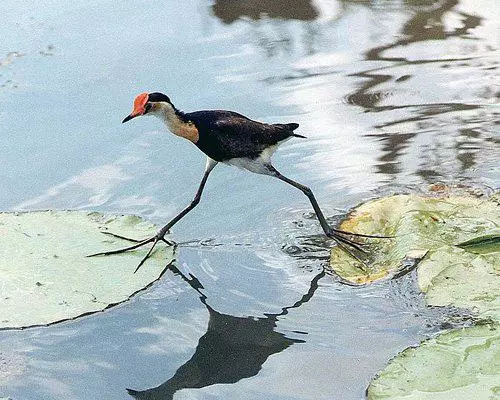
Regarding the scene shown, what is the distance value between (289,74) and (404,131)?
33.0 inches

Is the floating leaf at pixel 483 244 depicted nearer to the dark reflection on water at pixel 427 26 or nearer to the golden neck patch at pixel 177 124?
the golden neck patch at pixel 177 124

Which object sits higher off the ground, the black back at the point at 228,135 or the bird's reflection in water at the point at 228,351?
the black back at the point at 228,135

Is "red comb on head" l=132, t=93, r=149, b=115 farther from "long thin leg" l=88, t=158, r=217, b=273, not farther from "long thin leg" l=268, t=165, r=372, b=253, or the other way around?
"long thin leg" l=268, t=165, r=372, b=253

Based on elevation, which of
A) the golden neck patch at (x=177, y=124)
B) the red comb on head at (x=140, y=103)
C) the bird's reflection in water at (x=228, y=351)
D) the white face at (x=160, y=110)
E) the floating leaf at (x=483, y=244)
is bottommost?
the bird's reflection in water at (x=228, y=351)

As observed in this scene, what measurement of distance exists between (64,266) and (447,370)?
1332 millimetres

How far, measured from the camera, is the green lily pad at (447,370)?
2.34m

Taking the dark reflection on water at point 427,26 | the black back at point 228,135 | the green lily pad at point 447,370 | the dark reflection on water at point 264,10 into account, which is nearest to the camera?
the green lily pad at point 447,370

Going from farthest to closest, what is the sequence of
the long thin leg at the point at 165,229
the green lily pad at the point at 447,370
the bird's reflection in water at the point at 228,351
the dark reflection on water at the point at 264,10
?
the dark reflection on water at the point at 264,10, the long thin leg at the point at 165,229, the bird's reflection in water at the point at 228,351, the green lily pad at the point at 447,370

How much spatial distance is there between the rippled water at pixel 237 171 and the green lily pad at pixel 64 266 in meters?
0.07

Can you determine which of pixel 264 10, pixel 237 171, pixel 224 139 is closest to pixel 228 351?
pixel 224 139

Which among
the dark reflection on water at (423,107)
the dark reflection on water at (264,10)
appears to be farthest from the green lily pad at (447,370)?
the dark reflection on water at (264,10)

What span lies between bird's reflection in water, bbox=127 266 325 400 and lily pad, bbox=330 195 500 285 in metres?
0.18

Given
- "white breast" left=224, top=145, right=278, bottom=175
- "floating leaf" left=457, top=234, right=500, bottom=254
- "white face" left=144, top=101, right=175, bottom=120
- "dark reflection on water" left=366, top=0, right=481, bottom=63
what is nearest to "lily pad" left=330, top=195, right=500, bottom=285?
"floating leaf" left=457, top=234, right=500, bottom=254

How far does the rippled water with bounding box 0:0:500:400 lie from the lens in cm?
283
